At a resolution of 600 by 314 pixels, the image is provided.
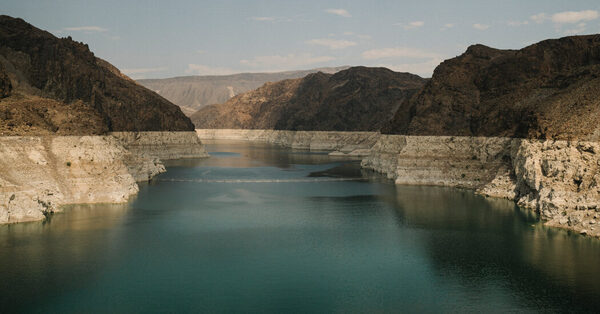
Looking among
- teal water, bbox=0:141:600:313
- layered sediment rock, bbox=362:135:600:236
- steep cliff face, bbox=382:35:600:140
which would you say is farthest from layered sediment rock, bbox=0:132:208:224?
steep cliff face, bbox=382:35:600:140

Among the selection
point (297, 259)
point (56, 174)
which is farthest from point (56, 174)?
point (297, 259)

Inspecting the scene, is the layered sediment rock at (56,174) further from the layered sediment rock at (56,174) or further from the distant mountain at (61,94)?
the distant mountain at (61,94)

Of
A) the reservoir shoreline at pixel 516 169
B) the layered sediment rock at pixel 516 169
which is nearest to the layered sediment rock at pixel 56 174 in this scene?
the reservoir shoreline at pixel 516 169

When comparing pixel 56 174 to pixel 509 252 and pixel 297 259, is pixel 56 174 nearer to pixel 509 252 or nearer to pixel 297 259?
pixel 297 259

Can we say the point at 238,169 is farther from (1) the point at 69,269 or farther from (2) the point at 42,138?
(1) the point at 69,269

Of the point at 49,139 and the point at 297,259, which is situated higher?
the point at 49,139

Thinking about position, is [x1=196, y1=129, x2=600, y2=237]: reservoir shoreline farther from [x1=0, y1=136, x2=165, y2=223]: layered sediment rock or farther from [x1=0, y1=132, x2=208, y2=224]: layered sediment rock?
[x1=0, y1=136, x2=165, y2=223]: layered sediment rock

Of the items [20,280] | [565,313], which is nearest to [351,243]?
[565,313]
